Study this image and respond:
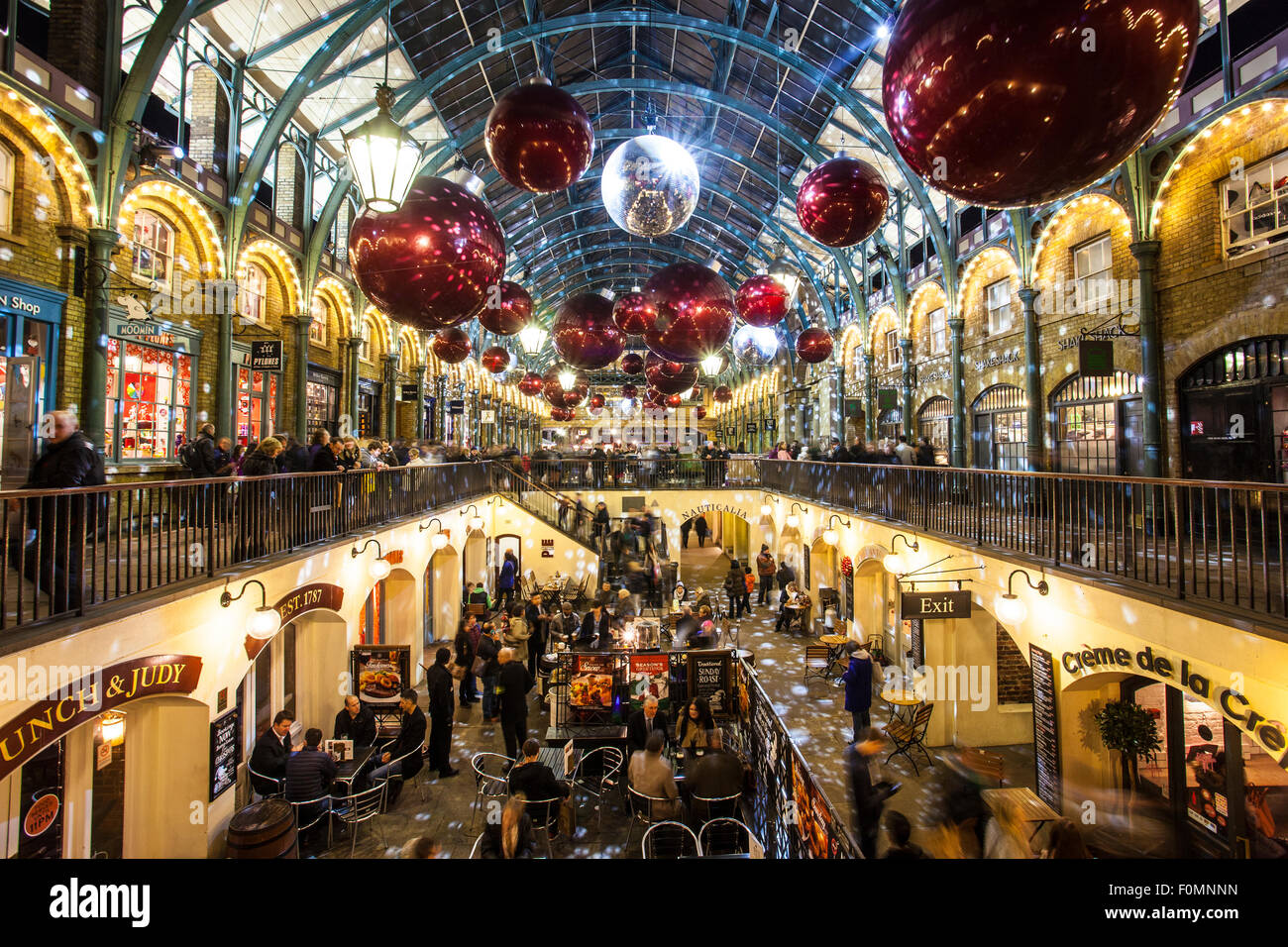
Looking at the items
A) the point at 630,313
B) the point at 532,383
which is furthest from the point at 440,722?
the point at 532,383

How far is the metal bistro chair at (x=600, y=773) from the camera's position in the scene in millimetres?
7301

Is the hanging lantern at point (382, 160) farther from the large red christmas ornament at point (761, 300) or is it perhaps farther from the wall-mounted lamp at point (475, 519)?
the wall-mounted lamp at point (475, 519)

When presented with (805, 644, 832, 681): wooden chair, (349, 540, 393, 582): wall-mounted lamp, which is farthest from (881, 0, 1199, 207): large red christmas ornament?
(805, 644, 832, 681): wooden chair

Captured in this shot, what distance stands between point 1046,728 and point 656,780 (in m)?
4.37

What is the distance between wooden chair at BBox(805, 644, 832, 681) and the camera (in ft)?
37.0

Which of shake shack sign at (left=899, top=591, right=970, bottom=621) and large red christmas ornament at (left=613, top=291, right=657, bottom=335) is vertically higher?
large red christmas ornament at (left=613, top=291, right=657, bottom=335)

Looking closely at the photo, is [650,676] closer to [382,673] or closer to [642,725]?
[642,725]

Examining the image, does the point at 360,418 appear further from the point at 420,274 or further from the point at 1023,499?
the point at 1023,499

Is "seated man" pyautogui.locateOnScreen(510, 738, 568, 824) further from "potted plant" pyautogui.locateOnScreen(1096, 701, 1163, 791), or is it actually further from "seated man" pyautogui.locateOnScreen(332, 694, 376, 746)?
"potted plant" pyautogui.locateOnScreen(1096, 701, 1163, 791)

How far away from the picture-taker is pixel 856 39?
11734 millimetres

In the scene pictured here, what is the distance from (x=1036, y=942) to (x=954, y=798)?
4.36 meters

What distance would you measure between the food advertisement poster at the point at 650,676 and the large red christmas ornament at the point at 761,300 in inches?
195

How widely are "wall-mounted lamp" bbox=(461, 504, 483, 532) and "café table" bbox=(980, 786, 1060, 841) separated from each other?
12.0 meters

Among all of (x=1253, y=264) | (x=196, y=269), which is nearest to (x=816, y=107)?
(x=1253, y=264)
